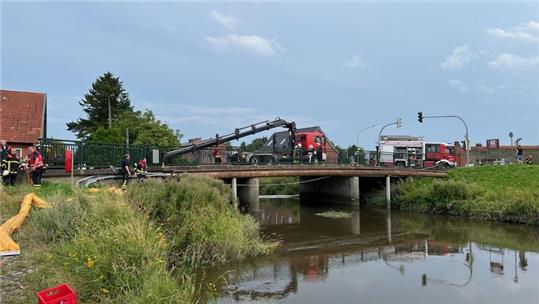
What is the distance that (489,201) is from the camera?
72.7ft

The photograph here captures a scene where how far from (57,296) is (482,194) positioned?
77.7 feet

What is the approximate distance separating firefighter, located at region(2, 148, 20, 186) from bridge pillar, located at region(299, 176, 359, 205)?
1745cm

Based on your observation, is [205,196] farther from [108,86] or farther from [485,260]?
[108,86]

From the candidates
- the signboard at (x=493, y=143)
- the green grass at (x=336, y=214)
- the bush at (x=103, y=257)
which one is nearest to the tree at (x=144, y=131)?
the green grass at (x=336, y=214)

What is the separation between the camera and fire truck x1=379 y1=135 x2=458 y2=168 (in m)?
34.5

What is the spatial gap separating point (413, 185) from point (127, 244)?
24875 millimetres

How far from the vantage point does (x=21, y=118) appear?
33281 millimetres

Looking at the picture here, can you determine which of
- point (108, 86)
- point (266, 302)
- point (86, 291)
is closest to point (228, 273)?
point (266, 302)

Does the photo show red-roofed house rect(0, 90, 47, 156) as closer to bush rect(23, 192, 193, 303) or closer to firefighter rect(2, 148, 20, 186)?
firefighter rect(2, 148, 20, 186)

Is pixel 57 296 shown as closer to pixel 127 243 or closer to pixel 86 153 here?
pixel 127 243

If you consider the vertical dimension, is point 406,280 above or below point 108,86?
below

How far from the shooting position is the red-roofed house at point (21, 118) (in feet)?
102

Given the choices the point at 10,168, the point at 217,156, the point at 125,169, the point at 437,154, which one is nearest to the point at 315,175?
the point at 217,156

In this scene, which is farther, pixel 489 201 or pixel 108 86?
pixel 108 86
